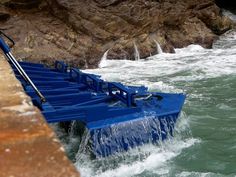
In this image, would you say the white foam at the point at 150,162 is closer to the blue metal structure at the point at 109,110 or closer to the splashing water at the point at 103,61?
the blue metal structure at the point at 109,110

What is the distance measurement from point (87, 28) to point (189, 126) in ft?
24.1

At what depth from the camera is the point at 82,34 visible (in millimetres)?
13414

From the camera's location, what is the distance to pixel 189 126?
6.86 m

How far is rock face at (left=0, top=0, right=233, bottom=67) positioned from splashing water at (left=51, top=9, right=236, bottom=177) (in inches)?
35.1

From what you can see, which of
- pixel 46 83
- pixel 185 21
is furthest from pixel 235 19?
pixel 46 83

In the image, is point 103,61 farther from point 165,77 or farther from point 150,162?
point 150,162

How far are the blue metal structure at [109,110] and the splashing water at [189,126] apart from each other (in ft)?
0.55

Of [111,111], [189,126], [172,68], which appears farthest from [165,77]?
[111,111]

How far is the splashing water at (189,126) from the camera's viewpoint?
539 cm

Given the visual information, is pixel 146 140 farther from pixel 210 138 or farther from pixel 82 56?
pixel 82 56

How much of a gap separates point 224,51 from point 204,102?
22.4 ft

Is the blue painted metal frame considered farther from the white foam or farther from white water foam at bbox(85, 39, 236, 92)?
white water foam at bbox(85, 39, 236, 92)

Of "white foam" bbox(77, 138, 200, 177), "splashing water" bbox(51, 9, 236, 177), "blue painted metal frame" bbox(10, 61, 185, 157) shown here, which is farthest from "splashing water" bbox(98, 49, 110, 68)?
"white foam" bbox(77, 138, 200, 177)

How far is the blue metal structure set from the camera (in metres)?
5.44
